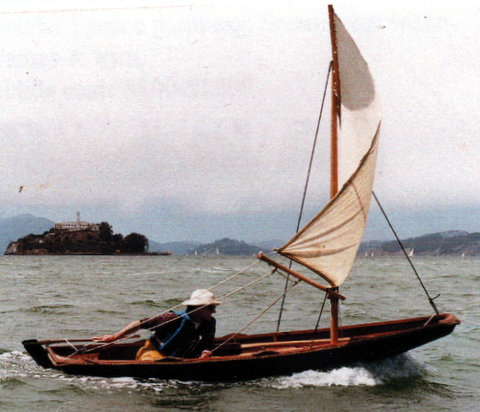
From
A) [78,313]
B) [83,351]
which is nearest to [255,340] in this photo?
[83,351]

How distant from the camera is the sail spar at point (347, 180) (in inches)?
429

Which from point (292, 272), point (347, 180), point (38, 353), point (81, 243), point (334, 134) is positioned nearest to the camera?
point (347, 180)

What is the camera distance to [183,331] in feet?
36.4

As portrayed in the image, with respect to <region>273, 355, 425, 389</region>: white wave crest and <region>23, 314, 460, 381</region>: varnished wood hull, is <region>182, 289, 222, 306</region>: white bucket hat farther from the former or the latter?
<region>273, 355, 425, 389</region>: white wave crest

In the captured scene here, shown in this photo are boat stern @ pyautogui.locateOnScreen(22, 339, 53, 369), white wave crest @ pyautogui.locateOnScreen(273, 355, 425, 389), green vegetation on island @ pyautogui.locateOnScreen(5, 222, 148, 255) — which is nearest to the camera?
white wave crest @ pyautogui.locateOnScreen(273, 355, 425, 389)

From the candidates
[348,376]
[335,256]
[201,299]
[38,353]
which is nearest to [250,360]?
[201,299]

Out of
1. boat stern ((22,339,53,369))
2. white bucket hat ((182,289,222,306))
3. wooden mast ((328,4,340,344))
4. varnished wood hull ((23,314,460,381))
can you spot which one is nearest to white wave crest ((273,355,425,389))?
varnished wood hull ((23,314,460,381))

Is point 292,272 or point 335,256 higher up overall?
point 335,256

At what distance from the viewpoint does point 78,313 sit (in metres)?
23.9

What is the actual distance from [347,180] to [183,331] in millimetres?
4161

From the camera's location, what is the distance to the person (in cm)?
1080

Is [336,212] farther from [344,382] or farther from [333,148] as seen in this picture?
[344,382]

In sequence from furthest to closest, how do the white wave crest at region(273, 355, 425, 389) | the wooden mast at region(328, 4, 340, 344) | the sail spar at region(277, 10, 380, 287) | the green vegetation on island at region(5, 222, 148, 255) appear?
1. the green vegetation on island at region(5, 222, 148, 255)
2. the white wave crest at region(273, 355, 425, 389)
3. the wooden mast at region(328, 4, 340, 344)
4. the sail spar at region(277, 10, 380, 287)

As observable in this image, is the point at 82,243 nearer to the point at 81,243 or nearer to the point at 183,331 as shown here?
the point at 81,243
